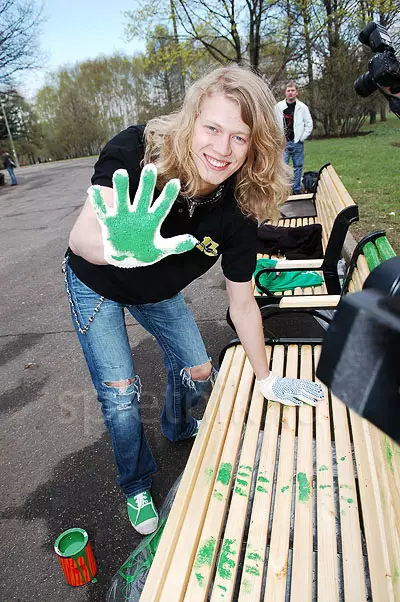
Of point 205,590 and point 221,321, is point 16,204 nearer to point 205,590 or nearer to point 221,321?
point 221,321

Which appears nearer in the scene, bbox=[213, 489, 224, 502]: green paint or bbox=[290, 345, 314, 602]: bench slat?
bbox=[290, 345, 314, 602]: bench slat

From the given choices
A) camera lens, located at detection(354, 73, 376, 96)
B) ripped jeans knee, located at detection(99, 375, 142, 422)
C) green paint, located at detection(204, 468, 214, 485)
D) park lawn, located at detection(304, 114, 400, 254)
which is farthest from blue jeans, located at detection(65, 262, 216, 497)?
park lawn, located at detection(304, 114, 400, 254)

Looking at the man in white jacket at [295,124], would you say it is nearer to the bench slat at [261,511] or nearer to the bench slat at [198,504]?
the bench slat at [198,504]

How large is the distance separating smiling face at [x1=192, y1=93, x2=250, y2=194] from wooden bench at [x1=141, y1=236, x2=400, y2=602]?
94 centimetres

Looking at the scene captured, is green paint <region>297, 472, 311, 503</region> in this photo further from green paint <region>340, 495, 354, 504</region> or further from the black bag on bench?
the black bag on bench

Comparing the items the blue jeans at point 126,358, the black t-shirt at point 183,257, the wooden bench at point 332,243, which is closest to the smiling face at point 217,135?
the black t-shirt at point 183,257

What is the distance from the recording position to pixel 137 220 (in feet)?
4.14

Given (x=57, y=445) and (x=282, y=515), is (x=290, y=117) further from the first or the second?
(x=282, y=515)

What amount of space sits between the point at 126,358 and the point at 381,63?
1.34 meters

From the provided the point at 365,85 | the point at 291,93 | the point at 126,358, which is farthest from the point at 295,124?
the point at 126,358

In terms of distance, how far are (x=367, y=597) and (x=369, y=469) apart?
0.40 metres

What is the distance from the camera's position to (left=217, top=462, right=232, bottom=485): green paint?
59.9 inches

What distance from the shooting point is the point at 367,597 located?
1.17 meters

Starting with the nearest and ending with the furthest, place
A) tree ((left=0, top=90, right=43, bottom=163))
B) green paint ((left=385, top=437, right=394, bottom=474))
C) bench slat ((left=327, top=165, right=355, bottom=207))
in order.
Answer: green paint ((left=385, top=437, right=394, bottom=474)) < bench slat ((left=327, top=165, right=355, bottom=207)) < tree ((left=0, top=90, right=43, bottom=163))
